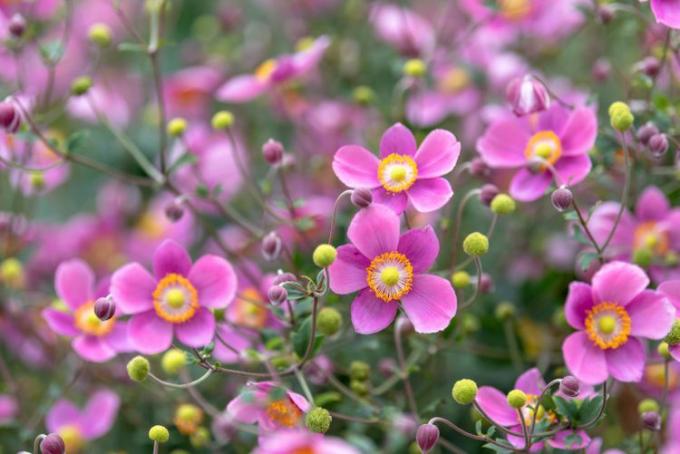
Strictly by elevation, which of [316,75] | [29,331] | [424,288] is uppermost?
[424,288]

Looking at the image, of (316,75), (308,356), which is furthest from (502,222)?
(308,356)

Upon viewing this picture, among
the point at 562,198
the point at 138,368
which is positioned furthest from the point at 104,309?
the point at 562,198

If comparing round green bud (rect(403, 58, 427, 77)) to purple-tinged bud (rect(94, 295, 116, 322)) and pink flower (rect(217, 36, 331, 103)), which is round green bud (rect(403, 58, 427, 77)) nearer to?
pink flower (rect(217, 36, 331, 103))

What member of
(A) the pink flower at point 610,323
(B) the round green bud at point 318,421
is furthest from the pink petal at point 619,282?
(B) the round green bud at point 318,421

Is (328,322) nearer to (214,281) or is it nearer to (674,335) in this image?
(214,281)

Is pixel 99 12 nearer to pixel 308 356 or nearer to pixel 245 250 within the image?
pixel 245 250
